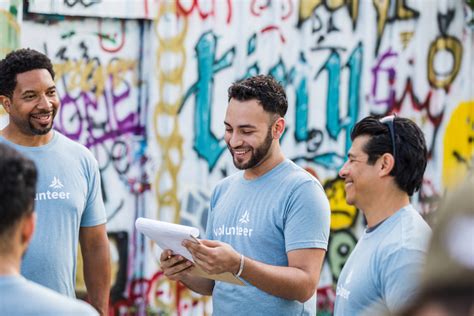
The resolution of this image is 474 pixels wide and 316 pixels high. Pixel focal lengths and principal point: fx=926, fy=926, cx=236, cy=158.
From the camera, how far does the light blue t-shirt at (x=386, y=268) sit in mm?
3383

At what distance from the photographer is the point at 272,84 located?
4.75 metres

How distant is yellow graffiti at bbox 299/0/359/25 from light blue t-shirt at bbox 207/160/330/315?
3.05 metres

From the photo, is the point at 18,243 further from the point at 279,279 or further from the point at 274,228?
the point at 274,228

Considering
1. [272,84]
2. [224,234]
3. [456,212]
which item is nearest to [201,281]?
[224,234]

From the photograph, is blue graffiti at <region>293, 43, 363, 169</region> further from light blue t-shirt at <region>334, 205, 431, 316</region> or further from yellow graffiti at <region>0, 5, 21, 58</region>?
light blue t-shirt at <region>334, 205, 431, 316</region>

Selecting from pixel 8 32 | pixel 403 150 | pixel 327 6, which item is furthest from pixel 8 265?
pixel 327 6

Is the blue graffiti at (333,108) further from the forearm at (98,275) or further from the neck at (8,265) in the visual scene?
the neck at (8,265)

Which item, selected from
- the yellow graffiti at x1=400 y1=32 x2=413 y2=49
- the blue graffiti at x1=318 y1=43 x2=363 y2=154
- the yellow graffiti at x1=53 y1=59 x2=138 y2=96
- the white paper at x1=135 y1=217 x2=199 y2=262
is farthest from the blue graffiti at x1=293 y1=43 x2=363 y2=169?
the white paper at x1=135 y1=217 x2=199 y2=262

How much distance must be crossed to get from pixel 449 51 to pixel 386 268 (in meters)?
4.63

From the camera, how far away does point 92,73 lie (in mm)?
6770

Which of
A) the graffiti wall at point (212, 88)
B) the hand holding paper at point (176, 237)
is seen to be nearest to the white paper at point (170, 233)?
the hand holding paper at point (176, 237)

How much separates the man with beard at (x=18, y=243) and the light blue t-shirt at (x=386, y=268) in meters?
1.34

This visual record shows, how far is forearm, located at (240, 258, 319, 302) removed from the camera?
4.20m

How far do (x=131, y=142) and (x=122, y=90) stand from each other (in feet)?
1.28
